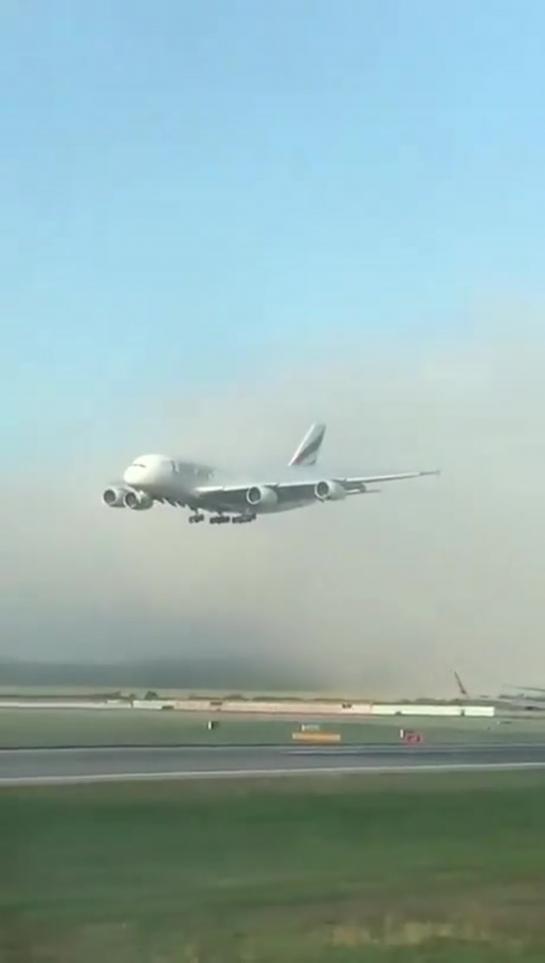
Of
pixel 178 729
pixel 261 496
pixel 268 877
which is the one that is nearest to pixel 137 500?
pixel 261 496

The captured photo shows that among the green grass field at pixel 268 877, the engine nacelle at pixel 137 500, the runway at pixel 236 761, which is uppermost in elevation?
the engine nacelle at pixel 137 500

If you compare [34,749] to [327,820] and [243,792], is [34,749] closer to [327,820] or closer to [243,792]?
[243,792]

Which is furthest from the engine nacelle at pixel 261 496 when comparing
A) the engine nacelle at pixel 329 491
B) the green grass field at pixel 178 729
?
the green grass field at pixel 178 729

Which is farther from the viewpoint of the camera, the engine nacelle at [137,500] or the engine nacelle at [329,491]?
the engine nacelle at [329,491]

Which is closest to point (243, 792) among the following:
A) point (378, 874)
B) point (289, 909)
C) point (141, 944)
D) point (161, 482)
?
point (161, 482)

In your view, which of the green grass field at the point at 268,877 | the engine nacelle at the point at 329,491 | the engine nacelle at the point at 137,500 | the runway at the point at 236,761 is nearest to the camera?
the green grass field at the point at 268,877

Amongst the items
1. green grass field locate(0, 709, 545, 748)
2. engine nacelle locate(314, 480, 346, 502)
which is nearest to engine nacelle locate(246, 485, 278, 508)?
engine nacelle locate(314, 480, 346, 502)

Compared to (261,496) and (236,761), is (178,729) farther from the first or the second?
(261,496)

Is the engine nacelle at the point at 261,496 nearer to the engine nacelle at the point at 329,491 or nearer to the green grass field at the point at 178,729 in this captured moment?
the engine nacelle at the point at 329,491
